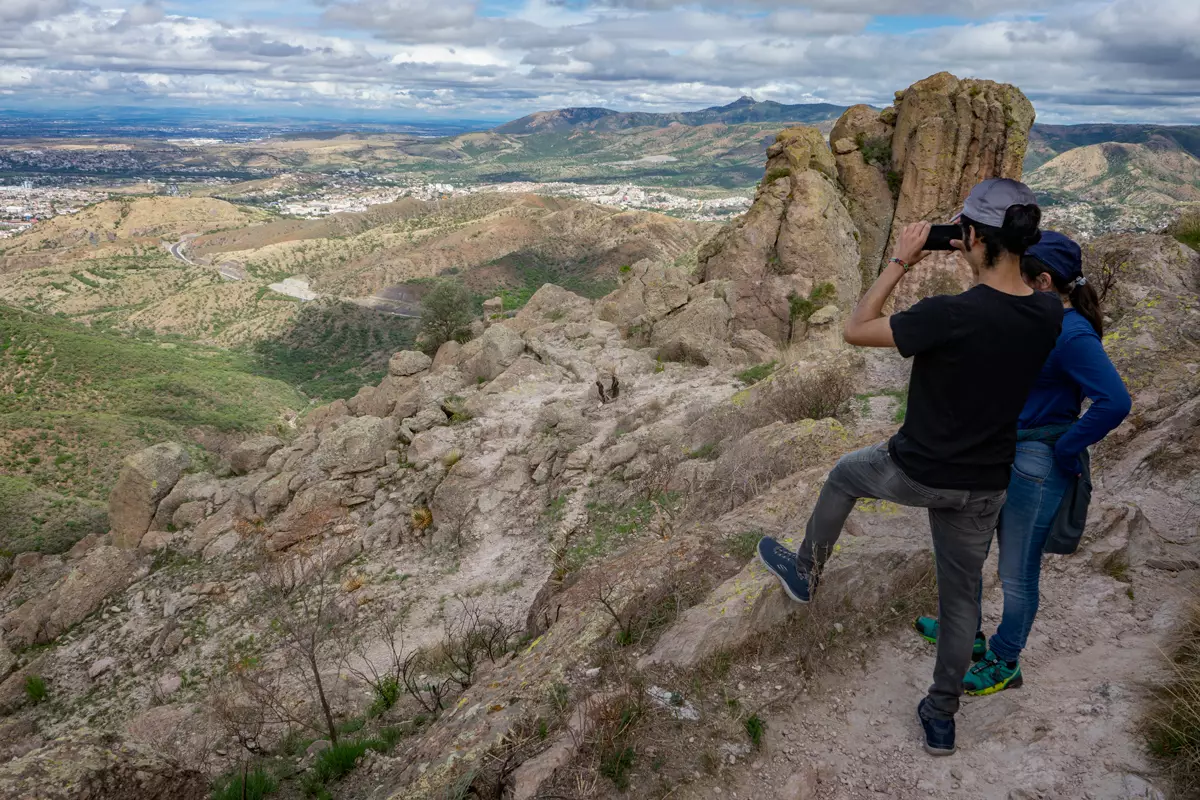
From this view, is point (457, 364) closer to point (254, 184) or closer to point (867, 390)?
point (867, 390)

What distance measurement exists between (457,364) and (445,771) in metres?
16.1

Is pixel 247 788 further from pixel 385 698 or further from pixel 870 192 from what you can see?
pixel 870 192

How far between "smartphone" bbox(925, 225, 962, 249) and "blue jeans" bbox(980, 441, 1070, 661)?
3.79 feet

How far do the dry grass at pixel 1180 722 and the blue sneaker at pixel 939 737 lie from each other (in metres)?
0.85

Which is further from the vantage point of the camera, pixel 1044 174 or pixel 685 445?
pixel 1044 174

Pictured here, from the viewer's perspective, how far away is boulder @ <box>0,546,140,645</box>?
441 inches

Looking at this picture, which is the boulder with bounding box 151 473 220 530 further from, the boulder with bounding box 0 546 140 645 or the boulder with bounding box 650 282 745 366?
the boulder with bounding box 650 282 745 366

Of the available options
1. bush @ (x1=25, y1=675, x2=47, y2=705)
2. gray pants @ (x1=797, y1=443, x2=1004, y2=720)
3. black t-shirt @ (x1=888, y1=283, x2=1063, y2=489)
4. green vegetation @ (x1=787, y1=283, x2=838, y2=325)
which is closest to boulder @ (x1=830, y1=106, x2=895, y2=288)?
green vegetation @ (x1=787, y1=283, x2=838, y2=325)

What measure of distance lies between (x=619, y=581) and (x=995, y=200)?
3699 millimetres

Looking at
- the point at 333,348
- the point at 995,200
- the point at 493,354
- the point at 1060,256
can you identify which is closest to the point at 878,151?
the point at 493,354

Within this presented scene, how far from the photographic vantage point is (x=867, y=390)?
9.55m

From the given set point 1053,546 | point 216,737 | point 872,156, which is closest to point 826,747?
point 1053,546

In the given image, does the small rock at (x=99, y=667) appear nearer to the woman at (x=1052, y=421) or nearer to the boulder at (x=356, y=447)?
the boulder at (x=356, y=447)

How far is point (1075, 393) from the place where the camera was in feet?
10.7
